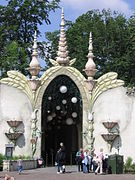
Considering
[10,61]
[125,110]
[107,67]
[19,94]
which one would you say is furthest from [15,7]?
[125,110]

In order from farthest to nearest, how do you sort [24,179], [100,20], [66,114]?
[100,20], [66,114], [24,179]

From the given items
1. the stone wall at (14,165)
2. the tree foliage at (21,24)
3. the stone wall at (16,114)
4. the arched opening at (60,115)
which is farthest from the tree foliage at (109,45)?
the stone wall at (14,165)

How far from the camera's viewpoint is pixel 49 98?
1142 inches

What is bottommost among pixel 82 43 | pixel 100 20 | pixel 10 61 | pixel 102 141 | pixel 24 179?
pixel 24 179

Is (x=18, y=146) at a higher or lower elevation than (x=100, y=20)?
lower

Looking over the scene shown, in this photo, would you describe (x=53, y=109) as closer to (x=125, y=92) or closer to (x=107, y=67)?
(x=125, y=92)

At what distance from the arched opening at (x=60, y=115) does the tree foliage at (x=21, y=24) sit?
9.02 meters

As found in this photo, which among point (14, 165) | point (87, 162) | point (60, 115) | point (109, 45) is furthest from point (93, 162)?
point (109, 45)

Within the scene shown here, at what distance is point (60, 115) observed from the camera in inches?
1209

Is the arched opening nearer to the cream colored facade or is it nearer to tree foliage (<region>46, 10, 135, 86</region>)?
the cream colored facade

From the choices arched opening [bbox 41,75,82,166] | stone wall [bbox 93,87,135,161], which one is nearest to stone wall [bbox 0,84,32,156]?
arched opening [bbox 41,75,82,166]

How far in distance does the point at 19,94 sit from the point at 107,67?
15.4 m

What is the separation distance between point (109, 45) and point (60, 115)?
1434cm

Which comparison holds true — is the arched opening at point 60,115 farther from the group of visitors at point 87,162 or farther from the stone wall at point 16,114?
the group of visitors at point 87,162
